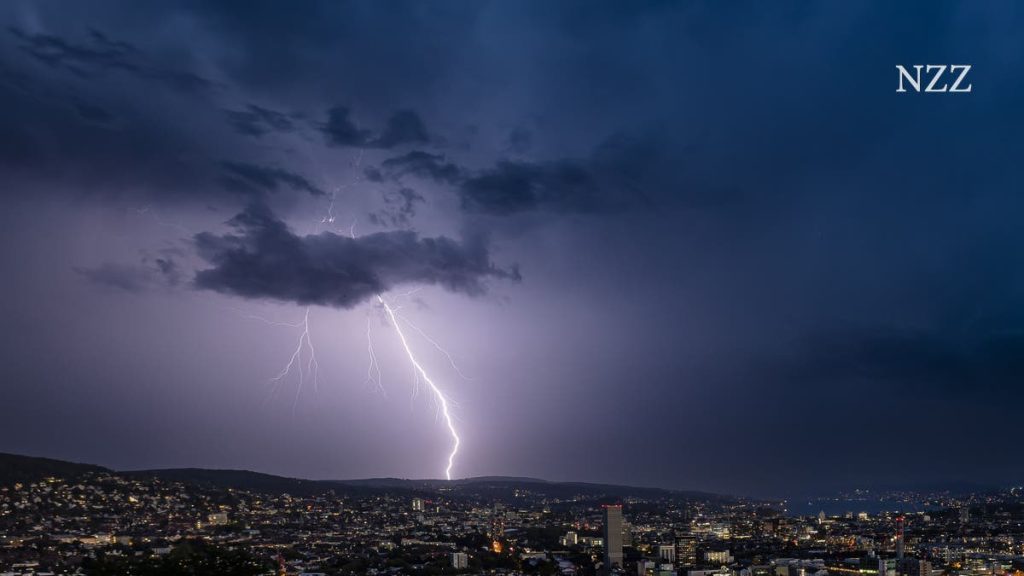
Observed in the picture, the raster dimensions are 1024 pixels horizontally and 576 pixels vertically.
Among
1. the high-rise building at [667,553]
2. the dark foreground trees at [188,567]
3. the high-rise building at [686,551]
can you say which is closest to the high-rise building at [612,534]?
the high-rise building at [667,553]

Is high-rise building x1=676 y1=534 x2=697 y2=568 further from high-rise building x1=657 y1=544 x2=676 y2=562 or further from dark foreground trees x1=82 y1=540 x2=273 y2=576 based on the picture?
dark foreground trees x1=82 y1=540 x2=273 y2=576

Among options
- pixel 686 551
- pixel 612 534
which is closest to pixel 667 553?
pixel 686 551

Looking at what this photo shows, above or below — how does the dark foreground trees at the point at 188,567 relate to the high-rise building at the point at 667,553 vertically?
above

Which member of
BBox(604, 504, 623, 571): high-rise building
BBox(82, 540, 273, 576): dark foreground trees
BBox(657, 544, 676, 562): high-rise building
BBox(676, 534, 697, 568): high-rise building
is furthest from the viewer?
BBox(657, 544, 676, 562): high-rise building

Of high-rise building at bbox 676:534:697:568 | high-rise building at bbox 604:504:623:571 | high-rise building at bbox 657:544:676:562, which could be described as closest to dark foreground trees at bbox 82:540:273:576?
high-rise building at bbox 676:534:697:568

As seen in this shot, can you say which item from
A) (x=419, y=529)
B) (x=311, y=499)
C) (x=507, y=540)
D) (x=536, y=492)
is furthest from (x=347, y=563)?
(x=536, y=492)

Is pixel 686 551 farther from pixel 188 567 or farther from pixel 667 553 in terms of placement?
pixel 188 567

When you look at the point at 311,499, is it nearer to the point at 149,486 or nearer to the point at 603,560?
the point at 149,486

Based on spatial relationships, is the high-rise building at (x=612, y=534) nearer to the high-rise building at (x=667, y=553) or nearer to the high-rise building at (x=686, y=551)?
the high-rise building at (x=667, y=553)
